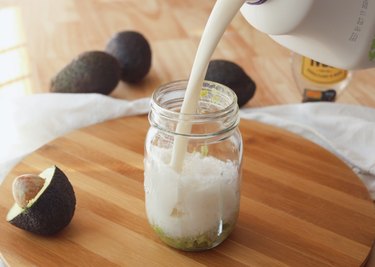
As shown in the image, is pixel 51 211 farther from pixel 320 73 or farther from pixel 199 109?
pixel 320 73

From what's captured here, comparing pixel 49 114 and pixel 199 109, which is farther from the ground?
pixel 199 109

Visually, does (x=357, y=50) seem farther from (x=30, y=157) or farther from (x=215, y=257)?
(x=30, y=157)

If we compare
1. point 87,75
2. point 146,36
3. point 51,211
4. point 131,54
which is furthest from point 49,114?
point 146,36

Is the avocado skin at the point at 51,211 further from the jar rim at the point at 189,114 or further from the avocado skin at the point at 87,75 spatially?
the avocado skin at the point at 87,75

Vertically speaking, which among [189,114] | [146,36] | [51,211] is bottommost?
[146,36]

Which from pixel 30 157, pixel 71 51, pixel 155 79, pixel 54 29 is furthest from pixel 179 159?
pixel 54 29

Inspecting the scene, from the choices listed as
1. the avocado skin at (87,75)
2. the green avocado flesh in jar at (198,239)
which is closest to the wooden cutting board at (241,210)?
the green avocado flesh in jar at (198,239)

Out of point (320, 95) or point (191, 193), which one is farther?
point (320, 95)
